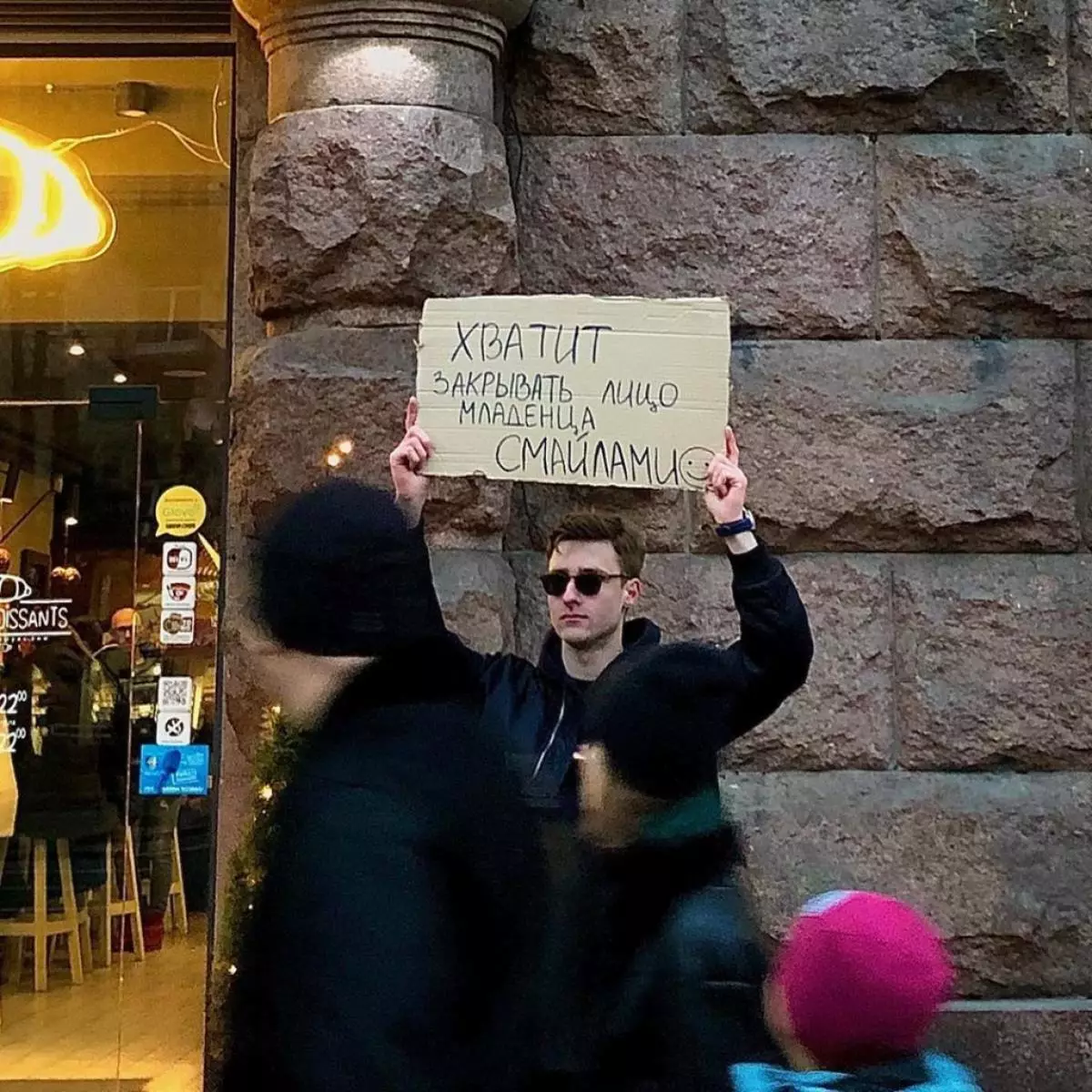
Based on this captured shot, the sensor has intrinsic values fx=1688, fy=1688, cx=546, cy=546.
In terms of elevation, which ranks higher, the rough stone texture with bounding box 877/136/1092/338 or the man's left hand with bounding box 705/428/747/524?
the rough stone texture with bounding box 877/136/1092/338

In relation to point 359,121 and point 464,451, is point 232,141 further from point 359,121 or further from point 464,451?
point 464,451

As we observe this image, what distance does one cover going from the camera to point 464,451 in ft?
10.8

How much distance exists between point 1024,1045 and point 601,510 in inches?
67.0

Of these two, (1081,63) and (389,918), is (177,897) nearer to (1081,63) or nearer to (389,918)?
(1081,63)

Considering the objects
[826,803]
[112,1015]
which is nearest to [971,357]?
[826,803]

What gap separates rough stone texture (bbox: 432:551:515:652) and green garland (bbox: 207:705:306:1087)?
495 millimetres

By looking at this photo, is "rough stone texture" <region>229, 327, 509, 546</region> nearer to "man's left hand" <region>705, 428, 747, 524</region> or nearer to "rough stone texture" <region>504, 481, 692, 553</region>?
"rough stone texture" <region>504, 481, 692, 553</region>

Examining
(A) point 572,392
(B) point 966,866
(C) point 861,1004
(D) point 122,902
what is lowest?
(D) point 122,902

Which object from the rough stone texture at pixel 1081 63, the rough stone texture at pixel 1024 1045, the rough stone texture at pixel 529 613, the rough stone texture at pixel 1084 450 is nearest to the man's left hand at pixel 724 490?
the rough stone texture at pixel 529 613

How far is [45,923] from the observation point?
575cm

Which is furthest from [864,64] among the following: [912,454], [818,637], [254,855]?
[254,855]

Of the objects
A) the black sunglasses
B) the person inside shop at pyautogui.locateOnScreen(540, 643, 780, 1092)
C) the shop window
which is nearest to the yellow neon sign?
the shop window

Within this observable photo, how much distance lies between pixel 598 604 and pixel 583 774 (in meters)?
1.08

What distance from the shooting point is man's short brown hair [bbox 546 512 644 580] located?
336cm
